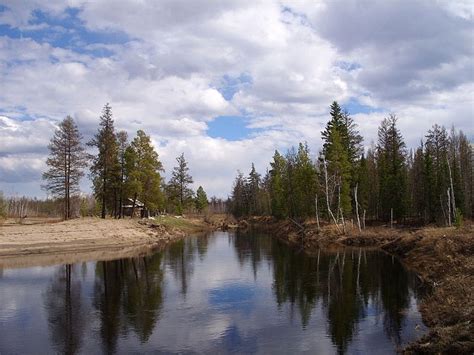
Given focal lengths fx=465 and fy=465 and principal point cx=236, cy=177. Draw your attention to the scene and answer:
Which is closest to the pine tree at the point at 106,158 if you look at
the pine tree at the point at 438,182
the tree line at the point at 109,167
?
the tree line at the point at 109,167

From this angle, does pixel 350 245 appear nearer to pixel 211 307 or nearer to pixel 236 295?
pixel 236 295

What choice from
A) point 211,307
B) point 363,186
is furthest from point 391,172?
point 211,307

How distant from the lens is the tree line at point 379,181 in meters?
65.5

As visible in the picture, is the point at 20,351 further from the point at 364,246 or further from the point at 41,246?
the point at 364,246

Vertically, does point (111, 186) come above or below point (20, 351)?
above

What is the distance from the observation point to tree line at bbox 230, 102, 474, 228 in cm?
6550

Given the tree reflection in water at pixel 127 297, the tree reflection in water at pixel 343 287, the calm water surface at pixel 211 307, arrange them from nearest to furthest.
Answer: the calm water surface at pixel 211 307 → the tree reflection in water at pixel 127 297 → the tree reflection in water at pixel 343 287

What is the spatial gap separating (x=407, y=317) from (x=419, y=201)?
5552cm

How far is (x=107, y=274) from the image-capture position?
36.4 metres

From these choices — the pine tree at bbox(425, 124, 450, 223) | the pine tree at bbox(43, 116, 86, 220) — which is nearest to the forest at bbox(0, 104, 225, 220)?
the pine tree at bbox(43, 116, 86, 220)

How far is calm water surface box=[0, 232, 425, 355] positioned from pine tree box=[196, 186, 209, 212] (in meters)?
92.9

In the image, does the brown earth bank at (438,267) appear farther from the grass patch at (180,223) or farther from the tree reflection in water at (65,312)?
the grass patch at (180,223)

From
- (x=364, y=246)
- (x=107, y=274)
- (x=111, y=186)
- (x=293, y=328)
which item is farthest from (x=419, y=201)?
(x=293, y=328)

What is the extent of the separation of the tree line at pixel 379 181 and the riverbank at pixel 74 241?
965 inches
